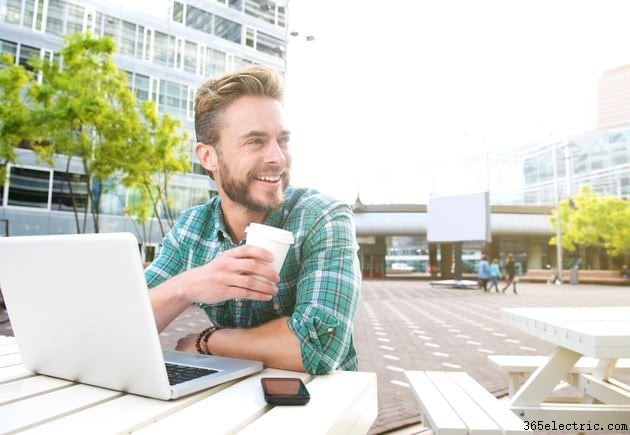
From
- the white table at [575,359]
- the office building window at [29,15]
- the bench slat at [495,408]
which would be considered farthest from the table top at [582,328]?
the office building window at [29,15]

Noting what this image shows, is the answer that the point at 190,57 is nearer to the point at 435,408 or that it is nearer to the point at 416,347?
the point at 416,347

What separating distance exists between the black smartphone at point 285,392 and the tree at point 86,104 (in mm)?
12488

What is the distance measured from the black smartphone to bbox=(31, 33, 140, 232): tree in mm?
12488

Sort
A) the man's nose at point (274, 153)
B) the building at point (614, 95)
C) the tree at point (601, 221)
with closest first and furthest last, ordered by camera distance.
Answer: the man's nose at point (274, 153), the tree at point (601, 221), the building at point (614, 95)

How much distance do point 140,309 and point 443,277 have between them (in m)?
38.6

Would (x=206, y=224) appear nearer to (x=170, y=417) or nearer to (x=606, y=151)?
(x=170, y=417)

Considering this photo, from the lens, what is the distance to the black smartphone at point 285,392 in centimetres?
93

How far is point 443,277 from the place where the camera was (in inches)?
1481

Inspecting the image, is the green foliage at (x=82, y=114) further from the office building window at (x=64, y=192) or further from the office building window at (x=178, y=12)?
the office building window at (x=178, y=12)

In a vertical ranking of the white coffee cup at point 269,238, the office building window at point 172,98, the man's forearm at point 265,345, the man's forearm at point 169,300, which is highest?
the office building window at point 172,98

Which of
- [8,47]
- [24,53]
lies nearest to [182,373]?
[8,47]

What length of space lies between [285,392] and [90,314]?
426 millimetres

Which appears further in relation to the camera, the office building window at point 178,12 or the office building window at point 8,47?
the office building window at point 178,12

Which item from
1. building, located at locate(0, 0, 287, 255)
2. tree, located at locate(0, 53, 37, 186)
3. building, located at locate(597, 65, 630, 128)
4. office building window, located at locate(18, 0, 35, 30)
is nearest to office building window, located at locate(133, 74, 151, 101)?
building, located at locate(0, 0, 287, 255)
